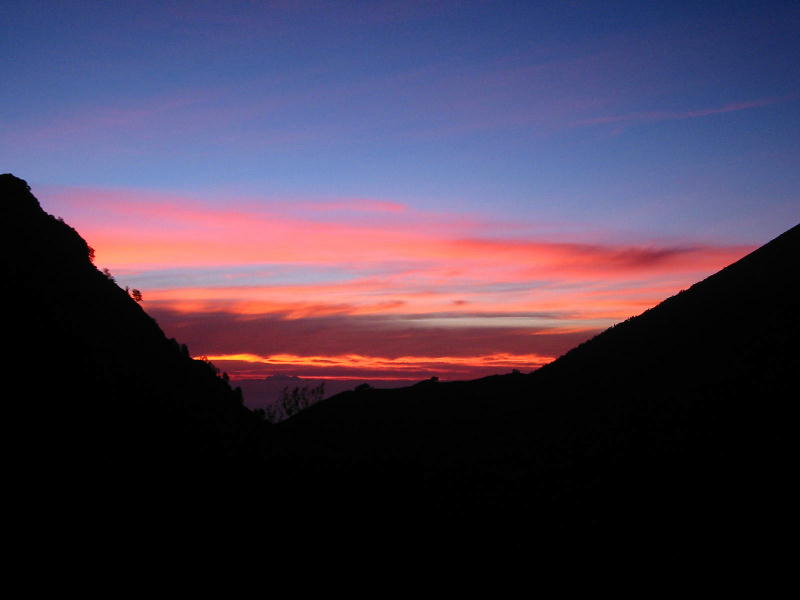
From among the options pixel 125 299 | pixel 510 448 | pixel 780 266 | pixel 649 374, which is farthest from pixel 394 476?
pixel 780 266

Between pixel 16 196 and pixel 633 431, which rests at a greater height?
pixel 16 196

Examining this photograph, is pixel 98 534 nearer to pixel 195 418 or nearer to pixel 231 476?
pixel 231 476

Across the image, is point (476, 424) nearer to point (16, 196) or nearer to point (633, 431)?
point (633, 431)

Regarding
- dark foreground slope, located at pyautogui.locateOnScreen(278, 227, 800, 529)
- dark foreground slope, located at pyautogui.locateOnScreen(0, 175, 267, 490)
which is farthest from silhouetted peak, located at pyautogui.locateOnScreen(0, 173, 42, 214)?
dark foreground slope, located at pyautogui.locateOnScreen(278, 227, 800, 529)

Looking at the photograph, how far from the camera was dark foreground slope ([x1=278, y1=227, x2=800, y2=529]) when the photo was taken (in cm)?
2194

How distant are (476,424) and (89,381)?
25521 millimetres

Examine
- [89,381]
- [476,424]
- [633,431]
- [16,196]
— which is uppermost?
[16,196]

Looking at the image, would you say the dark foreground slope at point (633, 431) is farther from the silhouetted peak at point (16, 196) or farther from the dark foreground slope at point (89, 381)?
the silhouetted peak at point (16, 196)

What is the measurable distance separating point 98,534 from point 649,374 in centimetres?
2871

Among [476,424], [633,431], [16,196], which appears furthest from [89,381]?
[476,424]

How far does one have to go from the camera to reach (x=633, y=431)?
28.7 metres

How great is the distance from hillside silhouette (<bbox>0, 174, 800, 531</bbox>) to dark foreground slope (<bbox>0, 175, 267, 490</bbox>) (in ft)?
0.28

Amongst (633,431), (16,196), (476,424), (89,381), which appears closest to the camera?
(89,381)

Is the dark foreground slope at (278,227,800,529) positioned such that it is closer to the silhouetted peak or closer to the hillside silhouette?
the hillside silhouette
